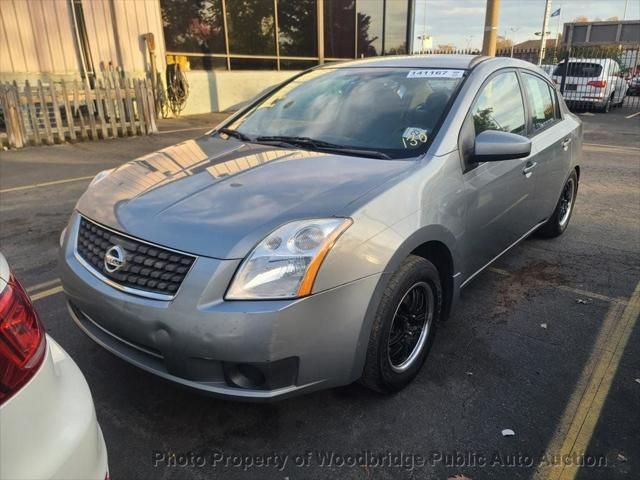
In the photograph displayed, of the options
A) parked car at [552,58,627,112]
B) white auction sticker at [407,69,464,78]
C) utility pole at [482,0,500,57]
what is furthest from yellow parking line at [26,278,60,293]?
parked car at [552,58,627,112]

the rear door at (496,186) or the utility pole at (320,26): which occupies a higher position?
the utility pole at (320,26)

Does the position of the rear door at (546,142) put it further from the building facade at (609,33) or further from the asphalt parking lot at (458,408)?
the building facade at (609,33)

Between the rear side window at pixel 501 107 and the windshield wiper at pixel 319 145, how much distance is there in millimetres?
722

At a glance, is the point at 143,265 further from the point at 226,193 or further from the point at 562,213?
the point at 562,213

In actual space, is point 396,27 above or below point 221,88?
above

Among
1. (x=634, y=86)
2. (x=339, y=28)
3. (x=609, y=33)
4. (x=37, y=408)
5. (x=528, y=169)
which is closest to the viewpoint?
(x=37, y=408)

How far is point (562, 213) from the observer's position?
4895 millimetres

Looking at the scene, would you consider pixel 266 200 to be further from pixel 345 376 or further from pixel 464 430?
pixel 464 430

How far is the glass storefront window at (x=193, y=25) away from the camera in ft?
44.0

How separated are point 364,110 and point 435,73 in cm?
53

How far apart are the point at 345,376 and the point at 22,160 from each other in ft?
26.8

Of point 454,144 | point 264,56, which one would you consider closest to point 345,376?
point 454,144

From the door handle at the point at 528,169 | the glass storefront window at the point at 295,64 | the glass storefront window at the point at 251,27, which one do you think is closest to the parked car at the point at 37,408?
A: the door handle at the point at 528,169

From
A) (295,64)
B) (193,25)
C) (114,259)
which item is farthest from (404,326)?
(295,64)
